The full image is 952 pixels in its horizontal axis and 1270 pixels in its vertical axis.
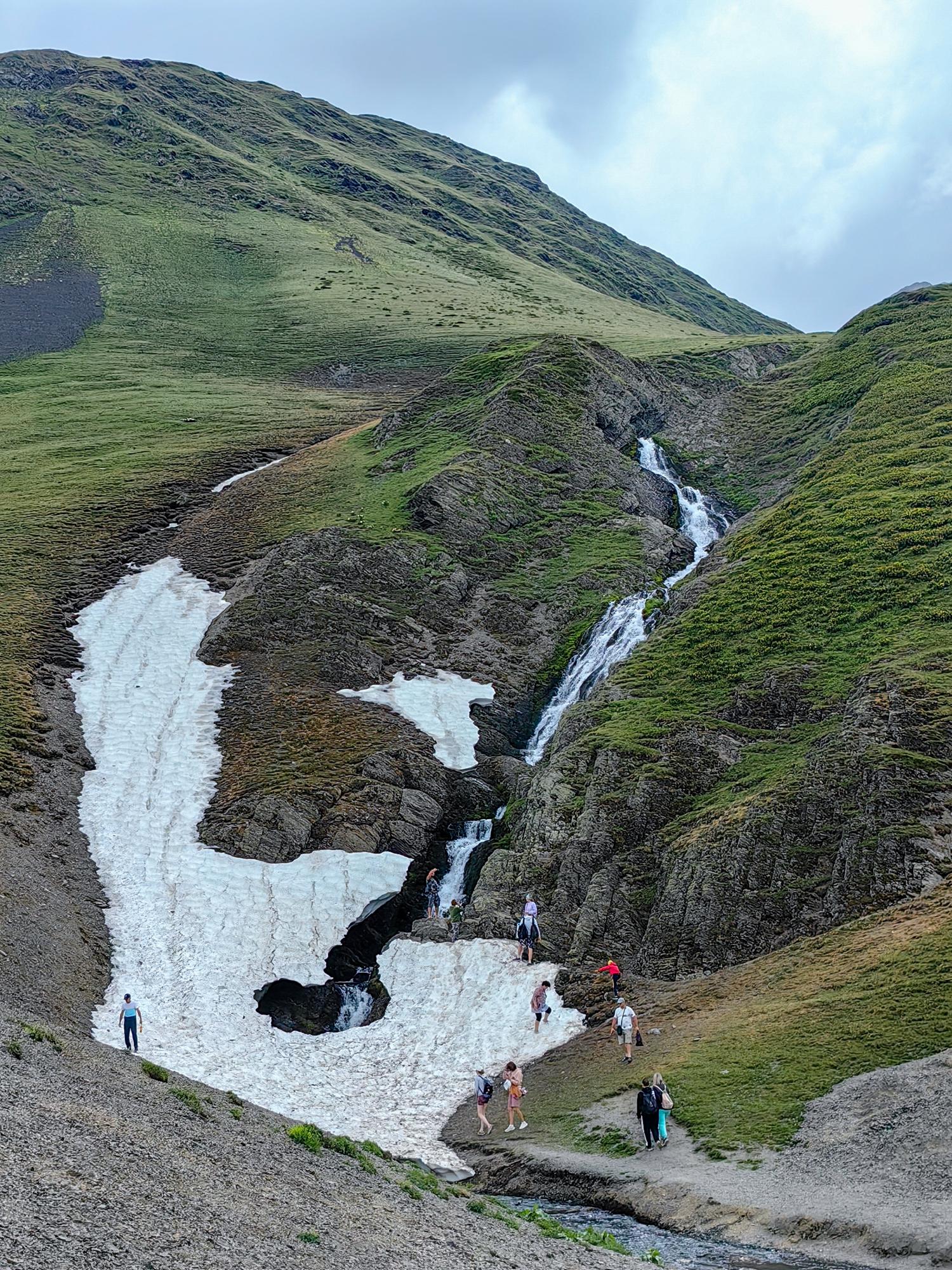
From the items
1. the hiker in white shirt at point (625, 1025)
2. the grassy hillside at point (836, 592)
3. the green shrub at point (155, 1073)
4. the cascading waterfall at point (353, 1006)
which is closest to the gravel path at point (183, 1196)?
the green shrub at point (155, 1073)

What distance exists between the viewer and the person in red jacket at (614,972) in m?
34.2

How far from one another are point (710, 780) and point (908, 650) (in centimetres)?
1019

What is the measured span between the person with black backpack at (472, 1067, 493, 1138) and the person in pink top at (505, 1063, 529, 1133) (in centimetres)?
52

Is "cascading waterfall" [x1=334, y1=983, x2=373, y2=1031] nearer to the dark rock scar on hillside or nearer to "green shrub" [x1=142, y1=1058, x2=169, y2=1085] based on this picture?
"green shrub" [x1=142, y1=1058, x2=169, y2=1085]

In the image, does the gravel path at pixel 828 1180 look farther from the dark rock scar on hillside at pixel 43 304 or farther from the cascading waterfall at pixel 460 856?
the dark rock scar on hillside at pixel 43 304

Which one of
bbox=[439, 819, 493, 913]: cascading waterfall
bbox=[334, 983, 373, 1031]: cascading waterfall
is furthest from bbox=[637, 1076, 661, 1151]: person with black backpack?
bbox=[439, 819, 493, 913]: cascading waterfall

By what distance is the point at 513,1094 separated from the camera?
2894 cm

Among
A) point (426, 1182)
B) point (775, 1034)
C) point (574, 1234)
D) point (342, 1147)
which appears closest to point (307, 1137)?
point (342, 1147)

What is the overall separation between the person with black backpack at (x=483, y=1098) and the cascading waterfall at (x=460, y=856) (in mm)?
14690

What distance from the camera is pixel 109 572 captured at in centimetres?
7069

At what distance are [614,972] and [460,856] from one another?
45.3 feet

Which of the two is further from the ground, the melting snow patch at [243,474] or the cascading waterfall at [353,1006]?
the melting snow patch at [243,474]

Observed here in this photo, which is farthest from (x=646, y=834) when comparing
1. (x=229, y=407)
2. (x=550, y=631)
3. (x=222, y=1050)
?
(x=229, y=407)

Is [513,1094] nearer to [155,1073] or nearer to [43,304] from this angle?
[155,1073]
